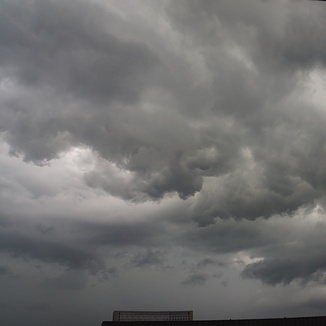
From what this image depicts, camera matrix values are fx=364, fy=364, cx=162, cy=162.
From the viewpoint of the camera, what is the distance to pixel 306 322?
7088 centimetres

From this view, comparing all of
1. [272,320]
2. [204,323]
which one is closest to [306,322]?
[272,320]

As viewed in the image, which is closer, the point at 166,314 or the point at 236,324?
the point at 236,324

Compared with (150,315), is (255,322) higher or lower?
higher

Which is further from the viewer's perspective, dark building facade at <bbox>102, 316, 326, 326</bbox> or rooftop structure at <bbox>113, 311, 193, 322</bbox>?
rooftop structure at <bbox>113, 311, 193, 322</bbox>

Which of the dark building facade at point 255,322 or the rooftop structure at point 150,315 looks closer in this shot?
the dark building facade at point 255,322

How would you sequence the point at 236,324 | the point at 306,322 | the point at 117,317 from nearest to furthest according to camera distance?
the point at 306,322 < the point at 236,324 < the point at 117,317

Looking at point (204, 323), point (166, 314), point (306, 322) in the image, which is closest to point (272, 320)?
point (306, 322)

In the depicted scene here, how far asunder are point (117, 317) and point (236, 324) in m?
65.5

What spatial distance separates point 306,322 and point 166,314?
73975mm

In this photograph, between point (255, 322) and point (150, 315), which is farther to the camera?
point (150, 315)

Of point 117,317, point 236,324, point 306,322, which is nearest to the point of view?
point 306,322

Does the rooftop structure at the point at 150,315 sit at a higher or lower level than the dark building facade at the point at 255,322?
lower

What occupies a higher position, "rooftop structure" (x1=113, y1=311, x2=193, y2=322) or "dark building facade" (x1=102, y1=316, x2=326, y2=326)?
"dark building facade" (x1=102, y1=316, x2=326, y2=326)

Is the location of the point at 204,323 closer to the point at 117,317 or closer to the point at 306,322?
the point at 306,322
